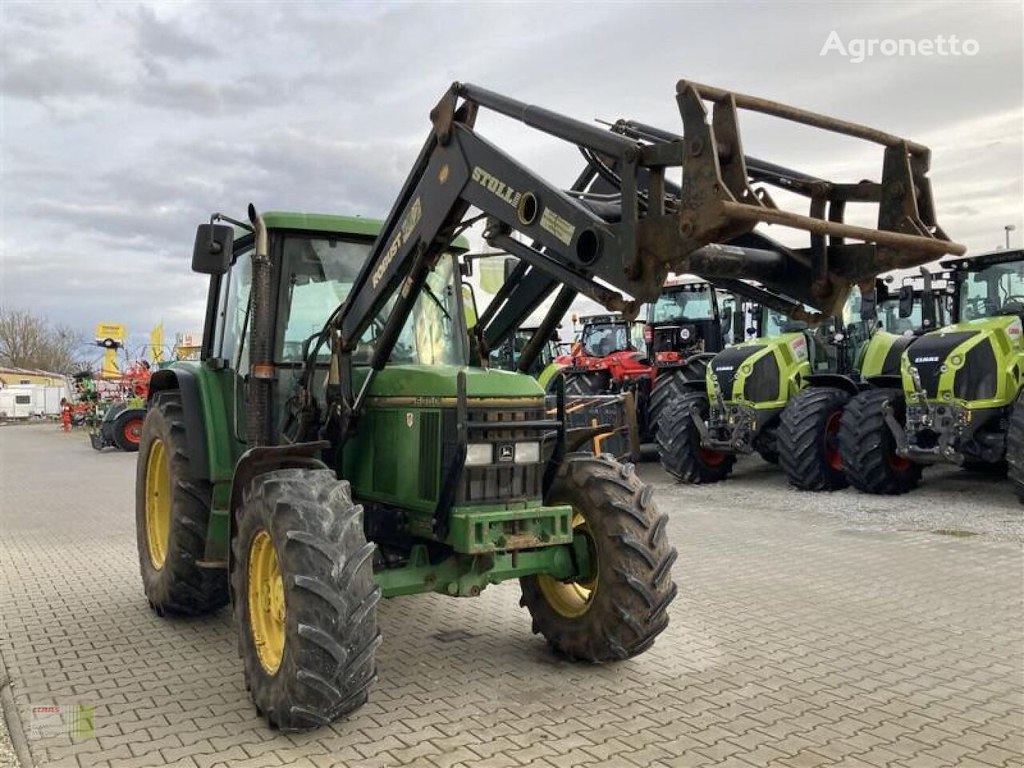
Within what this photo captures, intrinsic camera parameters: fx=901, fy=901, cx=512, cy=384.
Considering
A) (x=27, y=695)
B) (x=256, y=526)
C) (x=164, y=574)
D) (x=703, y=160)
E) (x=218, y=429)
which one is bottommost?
(x=27, y=695)

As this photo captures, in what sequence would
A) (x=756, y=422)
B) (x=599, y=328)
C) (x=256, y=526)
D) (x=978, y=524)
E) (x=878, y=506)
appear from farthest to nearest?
(x=599, y=328)
(x=756, y=422)
(x=878, y=506)
(x=978, y=524)
(x=256, y=526)

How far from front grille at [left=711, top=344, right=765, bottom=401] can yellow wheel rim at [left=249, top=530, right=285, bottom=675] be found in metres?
8.86

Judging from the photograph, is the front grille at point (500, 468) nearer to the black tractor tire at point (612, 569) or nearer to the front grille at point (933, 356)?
the black tractor tire at point (612, 569)

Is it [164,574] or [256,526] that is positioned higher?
[256,526]

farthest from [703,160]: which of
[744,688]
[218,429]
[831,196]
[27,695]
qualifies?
[27,695]

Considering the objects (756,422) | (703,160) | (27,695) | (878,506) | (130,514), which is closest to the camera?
(703,160)

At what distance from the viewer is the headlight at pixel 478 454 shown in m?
4.34

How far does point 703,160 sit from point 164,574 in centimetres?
424

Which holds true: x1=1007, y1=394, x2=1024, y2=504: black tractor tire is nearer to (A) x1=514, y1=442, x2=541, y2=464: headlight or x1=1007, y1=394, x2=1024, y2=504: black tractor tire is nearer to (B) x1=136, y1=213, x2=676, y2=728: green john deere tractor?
(B) x1=136, y1=213, x2=676, y2=728: green john deere tractor

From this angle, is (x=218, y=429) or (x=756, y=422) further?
(x=756, y=422)

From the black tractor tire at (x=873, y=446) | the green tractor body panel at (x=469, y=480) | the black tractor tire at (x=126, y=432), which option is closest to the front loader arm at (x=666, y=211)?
the green tractor body panel at (x=469, y=480)

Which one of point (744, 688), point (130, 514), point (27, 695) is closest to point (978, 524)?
point (744, 688)

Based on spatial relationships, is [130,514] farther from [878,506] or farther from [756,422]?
[878,506]

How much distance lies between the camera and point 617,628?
4.53 metres
